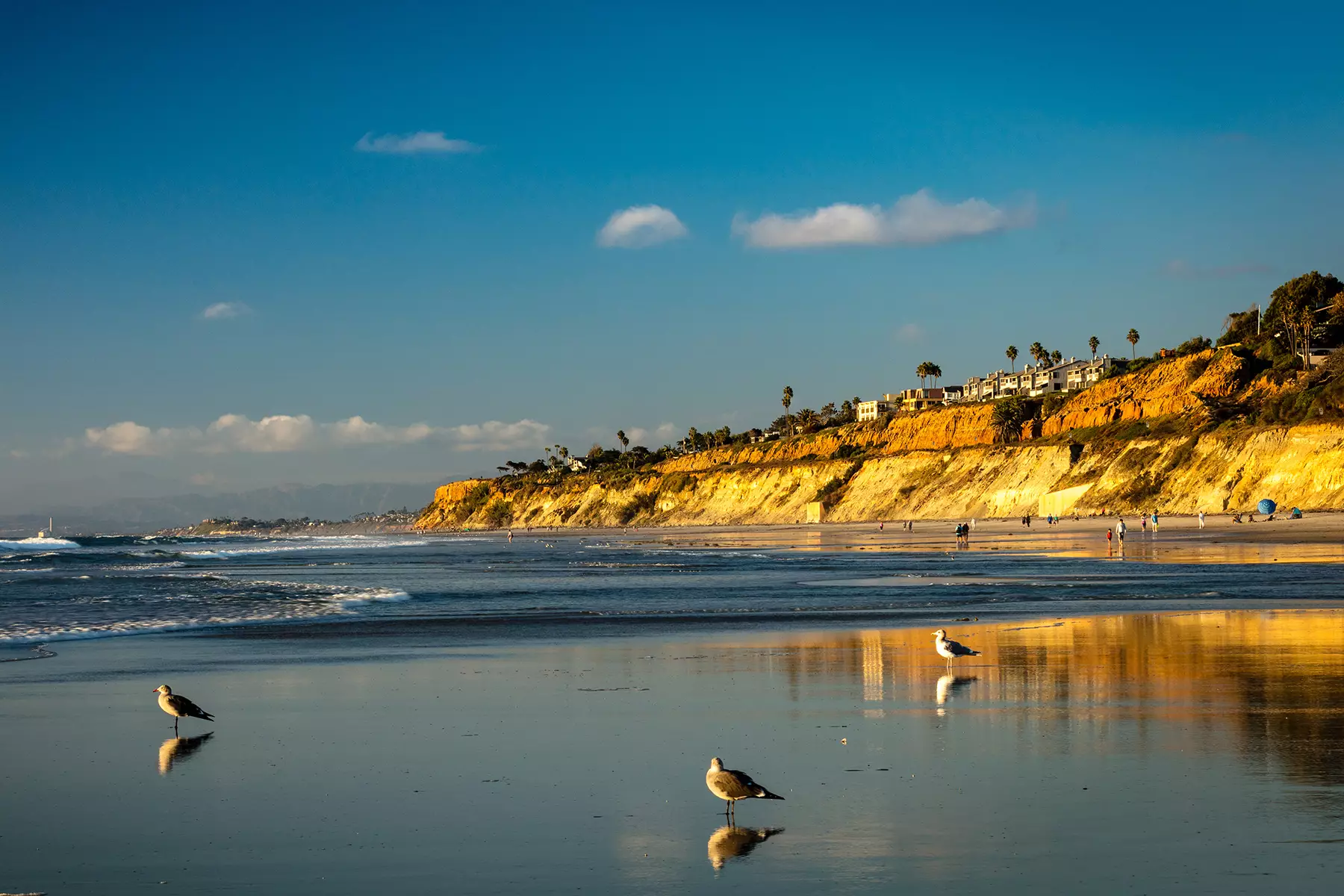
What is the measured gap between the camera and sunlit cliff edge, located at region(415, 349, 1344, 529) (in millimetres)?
82062

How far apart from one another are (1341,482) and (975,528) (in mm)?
26120

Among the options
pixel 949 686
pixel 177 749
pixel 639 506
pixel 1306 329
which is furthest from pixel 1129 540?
pixel 639 506

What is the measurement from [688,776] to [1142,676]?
263 inches

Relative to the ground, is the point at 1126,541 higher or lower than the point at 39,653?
lower

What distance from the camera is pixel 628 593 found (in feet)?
105

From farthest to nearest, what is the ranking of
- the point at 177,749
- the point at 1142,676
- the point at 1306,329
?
the point at 1306,329 → the point at 1142,676 → the point at 177,749

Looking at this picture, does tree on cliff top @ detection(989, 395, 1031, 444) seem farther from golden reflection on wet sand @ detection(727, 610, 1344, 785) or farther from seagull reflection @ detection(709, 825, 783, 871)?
seagull reflection @ detection(709, 825, 783, 871)

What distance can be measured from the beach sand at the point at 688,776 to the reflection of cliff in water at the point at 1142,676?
0.21 feet

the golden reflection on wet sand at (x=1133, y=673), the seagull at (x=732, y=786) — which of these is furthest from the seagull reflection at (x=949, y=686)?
the seagull at (x=732, y=786)

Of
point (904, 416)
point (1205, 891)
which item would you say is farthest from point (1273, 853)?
point (904, 416)

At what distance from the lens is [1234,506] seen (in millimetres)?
81438

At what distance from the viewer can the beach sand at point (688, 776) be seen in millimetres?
6605

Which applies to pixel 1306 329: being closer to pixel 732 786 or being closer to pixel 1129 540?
pixel 1129 540

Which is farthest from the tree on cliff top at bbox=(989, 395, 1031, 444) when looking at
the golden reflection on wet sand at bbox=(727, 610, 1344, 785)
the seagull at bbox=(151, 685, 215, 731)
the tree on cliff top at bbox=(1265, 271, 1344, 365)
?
the seagull at bbox=(151, 685, 215, 731)
